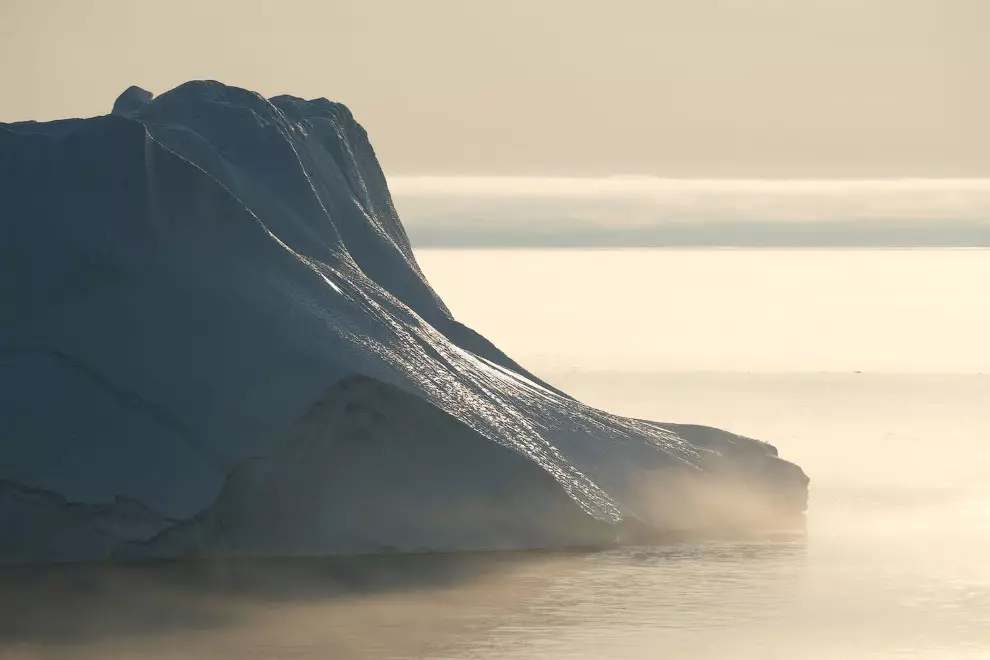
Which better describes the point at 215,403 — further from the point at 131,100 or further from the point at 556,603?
the point at 131,100

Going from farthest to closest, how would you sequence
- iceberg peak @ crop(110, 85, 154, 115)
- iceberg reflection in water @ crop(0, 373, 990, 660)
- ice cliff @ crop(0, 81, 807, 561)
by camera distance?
iceberg peak @ crop(110, 85, 154, 115), ice cliff @ crop(0, 81, 807, 561), iceberg reflection in water @ crop(0, 373, 990, 660)

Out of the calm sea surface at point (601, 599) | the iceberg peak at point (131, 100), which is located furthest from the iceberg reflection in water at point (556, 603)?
the iceberg peak at point (131, 100)

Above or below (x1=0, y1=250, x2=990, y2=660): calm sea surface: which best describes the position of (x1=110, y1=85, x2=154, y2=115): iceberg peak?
above

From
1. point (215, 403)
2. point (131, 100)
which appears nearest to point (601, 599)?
point (215, 403)

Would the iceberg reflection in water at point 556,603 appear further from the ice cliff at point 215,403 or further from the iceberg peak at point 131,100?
the iceberg peak at point 131,100

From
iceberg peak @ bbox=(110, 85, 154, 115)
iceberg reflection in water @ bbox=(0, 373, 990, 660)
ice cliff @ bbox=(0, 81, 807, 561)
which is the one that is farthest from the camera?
iceberg peak @ bbox=(110, 85, 154, 115)

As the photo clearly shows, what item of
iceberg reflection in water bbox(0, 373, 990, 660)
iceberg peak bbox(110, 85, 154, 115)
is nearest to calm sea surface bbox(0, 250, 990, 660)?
iceberg reflection in water bbox(0, 373, 990, 660)

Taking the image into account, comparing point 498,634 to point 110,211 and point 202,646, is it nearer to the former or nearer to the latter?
point 202,646

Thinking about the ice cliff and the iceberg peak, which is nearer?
the ice cliff

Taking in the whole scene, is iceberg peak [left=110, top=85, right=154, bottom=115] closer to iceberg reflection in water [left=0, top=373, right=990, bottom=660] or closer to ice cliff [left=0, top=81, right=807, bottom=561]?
ice cliff [left=0, top=81, right=807, bottom=561]
